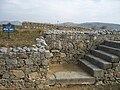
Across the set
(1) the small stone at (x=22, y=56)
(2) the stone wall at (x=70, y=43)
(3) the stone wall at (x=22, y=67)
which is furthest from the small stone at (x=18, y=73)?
(2) the stone wall at (x=70, y=43)

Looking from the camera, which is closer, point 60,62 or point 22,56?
point 22,56

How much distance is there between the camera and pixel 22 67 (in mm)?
6457

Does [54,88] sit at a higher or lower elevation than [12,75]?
lower

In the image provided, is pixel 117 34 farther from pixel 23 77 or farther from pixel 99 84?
pixel 23 77

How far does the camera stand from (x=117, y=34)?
10.8m

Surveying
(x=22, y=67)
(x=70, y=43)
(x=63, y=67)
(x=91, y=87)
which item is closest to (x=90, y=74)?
(x=91, y=87)

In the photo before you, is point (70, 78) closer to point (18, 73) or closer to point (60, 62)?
point (18, 73)

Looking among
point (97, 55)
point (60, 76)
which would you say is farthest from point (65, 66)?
point (60, 76)

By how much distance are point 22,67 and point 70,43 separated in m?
4.21

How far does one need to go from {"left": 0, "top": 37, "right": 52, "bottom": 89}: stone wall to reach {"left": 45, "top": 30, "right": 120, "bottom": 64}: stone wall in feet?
11.4

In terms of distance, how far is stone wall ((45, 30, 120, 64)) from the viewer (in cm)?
1015

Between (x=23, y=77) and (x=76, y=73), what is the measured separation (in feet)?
7.35

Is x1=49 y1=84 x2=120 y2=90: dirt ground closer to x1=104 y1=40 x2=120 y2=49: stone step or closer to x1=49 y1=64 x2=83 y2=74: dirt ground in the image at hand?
x1=49 y1=64 x2=83 y2=74: dirt ground

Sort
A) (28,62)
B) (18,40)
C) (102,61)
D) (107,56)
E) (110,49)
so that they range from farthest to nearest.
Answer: (18,40) → (110,49) → (107,56) → (102,61) → (28,62)
